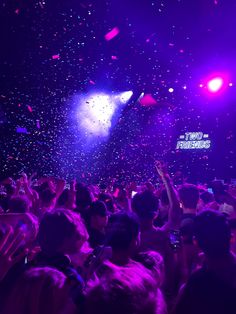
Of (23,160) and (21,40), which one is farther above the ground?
(21,40)

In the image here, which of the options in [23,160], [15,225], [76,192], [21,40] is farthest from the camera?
[23,160]

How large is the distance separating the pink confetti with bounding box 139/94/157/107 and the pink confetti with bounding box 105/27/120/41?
14.8 ft

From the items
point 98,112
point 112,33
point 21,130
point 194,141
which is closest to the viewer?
point 112,33

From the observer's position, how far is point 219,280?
1.62m

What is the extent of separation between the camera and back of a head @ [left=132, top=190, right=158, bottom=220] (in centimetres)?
280

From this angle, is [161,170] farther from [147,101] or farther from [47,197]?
[147,101]

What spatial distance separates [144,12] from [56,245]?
907 cm

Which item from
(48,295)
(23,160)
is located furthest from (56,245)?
(23,160)

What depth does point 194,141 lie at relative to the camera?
13.6 metres

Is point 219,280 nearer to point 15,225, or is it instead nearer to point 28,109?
point 15,225

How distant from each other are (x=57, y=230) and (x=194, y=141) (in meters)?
12.2

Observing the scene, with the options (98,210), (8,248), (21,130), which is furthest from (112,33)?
(8,248)

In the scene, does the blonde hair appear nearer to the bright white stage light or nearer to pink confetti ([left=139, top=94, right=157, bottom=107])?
pink confetti ([left=139, top=94, right=157, bottom=107])

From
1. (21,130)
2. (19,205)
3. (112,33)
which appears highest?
(112,33)
